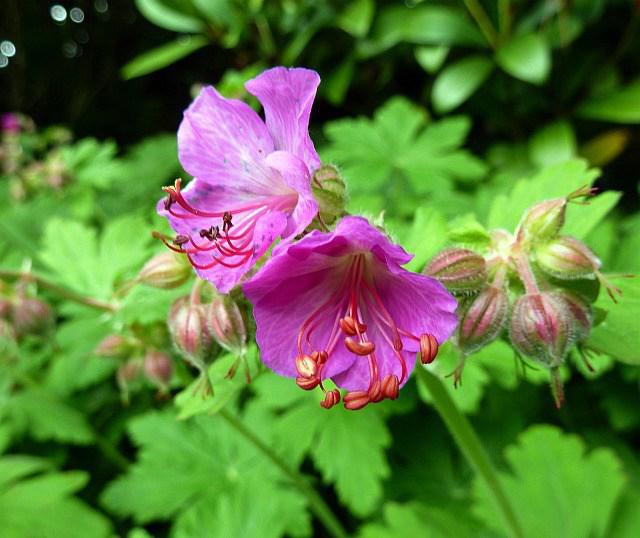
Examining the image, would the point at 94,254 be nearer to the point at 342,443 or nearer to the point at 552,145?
the point at 342,443

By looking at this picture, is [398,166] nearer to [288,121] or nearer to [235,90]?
[235,90]

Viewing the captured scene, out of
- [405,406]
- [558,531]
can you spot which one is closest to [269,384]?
[405,406]

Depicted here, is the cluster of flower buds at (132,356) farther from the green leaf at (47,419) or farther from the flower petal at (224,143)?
the flower petal at (224,143)

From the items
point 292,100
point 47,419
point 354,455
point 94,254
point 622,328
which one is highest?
point 292,100

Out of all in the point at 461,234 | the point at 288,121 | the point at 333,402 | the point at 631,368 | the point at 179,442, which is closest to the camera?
the point at 333,402

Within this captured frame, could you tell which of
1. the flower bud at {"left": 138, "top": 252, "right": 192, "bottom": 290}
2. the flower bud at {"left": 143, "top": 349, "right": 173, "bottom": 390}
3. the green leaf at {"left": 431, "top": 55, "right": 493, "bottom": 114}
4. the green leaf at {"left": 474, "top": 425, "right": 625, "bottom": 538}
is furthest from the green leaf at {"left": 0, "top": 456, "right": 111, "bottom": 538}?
the green leaf at {"left": 431, "top": 55, "right": 493, "bottom": 114}

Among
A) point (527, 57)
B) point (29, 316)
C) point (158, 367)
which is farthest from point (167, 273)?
point (527, 57)

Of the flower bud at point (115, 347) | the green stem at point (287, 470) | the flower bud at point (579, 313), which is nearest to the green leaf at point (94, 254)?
the flower bud at point (115, 347)
